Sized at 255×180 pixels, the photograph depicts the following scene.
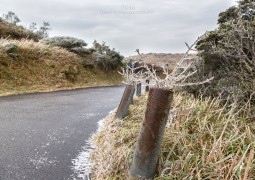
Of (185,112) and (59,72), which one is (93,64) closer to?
(59,72)

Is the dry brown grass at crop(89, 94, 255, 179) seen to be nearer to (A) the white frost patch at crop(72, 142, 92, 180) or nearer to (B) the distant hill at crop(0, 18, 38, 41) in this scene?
(A) the white frost patch at crop(72, 142, 92, 180)

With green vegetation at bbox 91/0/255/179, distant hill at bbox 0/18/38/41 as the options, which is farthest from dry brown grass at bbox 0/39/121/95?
green vegetation at bbox 91/0/255/179

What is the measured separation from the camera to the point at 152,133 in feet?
8.67

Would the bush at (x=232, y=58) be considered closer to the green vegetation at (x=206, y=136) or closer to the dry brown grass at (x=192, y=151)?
the green vegetation at (x=206, y=136)

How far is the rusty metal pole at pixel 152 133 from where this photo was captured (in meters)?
2.61

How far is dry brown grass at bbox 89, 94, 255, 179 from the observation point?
266 cm

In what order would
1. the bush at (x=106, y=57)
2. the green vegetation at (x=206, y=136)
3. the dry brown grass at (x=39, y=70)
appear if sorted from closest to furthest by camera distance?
the green vegetation at (x=206, y=136)
the dry brown grass at (x=39, y=70)
the bush at (x=106, y=57)

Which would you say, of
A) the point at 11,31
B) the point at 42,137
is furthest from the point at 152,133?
the point at 11,31

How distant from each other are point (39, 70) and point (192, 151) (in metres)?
12.6

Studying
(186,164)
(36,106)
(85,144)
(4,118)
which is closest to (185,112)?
(186,164)

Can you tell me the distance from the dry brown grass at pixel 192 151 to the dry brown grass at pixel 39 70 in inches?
329

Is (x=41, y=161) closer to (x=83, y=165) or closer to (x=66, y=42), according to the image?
(x=83, y=165)

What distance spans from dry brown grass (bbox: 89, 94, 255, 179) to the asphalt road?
551 mm

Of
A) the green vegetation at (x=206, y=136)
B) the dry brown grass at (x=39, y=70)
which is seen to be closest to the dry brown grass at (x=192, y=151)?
the green vegetation at (x=206, y=136)
